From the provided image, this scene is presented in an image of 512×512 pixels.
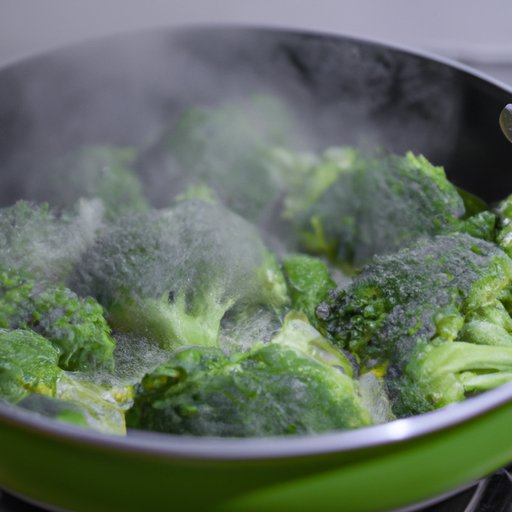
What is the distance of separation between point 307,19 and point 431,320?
4.66 ft

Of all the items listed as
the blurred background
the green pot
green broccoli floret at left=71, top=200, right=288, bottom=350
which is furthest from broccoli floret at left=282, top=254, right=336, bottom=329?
the blurred background

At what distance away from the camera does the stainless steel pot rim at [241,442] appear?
0.51 metres

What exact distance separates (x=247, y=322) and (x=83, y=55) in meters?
0.63

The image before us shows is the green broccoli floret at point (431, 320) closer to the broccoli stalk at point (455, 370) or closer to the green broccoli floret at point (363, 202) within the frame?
the broccoli stalk at point (455, 370)

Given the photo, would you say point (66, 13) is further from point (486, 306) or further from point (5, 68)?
point (486, 306)

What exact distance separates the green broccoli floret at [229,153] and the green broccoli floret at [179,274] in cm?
16

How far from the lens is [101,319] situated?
0.88 m

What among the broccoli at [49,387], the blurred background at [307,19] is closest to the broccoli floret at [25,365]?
the broccoli at [49,387]

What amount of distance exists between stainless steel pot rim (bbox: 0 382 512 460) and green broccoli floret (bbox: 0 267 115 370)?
0.98 feet

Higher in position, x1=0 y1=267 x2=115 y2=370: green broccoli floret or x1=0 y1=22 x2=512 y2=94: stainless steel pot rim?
x1=0 y1=22 x2=512 y2=94: stainless steel pot rim

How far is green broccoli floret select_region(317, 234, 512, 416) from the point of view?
0.79 m

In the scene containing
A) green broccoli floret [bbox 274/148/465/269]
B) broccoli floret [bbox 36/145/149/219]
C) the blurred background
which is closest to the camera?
green broccoli floret [bbox 274/148/465/269]

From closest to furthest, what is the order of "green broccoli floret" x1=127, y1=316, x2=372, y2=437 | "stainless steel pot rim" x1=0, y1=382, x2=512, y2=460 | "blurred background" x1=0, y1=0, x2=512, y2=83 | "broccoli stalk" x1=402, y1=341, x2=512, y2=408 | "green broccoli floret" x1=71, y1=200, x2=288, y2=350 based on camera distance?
"stainless steel pot rim" x1=0, y1=382, x2=512, y2=460
"green broccoli floret" x1=127, y1=316, x2=372, y2=437
"broccoli stalk" x1=402, y1=341, x2=512, y2=408
"green broccoli floret" x1=71, y1=200, x2=288, y2=350
"blurred background" x1=0, y1=0, x2=512, y2=83

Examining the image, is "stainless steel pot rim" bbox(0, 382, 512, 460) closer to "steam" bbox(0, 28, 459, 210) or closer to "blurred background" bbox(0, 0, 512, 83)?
"steam" bbox(0, 28, 459, 210)
